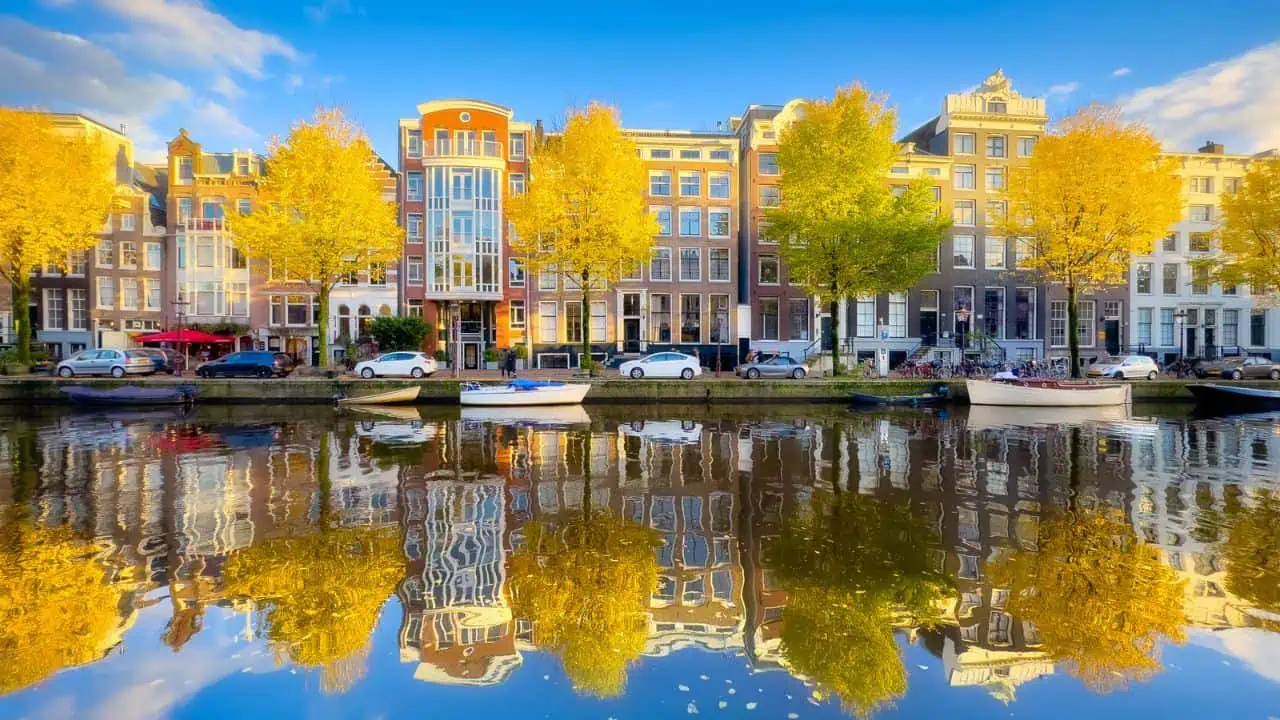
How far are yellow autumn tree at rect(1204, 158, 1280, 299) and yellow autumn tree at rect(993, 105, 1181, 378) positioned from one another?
7.03 meters

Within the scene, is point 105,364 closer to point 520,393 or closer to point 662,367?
point 520,393

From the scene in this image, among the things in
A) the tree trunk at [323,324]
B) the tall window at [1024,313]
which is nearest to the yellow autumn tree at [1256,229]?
the tall window at [1024,313]

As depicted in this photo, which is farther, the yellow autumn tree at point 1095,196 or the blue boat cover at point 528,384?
the yellow autumn tree at point 1095,196

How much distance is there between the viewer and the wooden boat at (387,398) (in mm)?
29406

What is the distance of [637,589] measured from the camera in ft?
26.1

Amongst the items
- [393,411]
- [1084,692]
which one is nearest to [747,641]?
[1084,692]

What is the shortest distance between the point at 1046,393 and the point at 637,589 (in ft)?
92.9

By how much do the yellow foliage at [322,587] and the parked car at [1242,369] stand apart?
158 ft

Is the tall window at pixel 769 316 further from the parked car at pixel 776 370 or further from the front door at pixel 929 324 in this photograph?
the front door at pixel 929 324

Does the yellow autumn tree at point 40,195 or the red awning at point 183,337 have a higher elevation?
the yellow autumn tree at point 40,195

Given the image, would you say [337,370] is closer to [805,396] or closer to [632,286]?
[632,286]

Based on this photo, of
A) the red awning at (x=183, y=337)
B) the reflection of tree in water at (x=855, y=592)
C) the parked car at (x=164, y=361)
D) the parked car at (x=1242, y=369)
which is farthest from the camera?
the parked car at (x=1242, y=369)

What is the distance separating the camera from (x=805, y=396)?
105 ft

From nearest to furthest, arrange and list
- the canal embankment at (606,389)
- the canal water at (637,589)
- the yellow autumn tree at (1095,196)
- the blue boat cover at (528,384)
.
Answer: the canal water at (637,589) < the blue boat cover at (528,384) < the canal embankment at (606,389) < the yellow autumn tree at (1095,196)
